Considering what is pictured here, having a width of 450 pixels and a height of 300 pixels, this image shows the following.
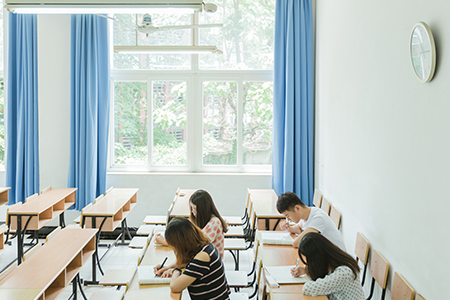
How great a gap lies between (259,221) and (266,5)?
3253mm

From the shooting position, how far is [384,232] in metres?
2.48

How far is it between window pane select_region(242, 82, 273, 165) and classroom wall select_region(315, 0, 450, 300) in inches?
55.4

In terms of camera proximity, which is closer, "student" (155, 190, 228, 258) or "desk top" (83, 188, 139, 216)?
"student" (155, 190, 228, 258)

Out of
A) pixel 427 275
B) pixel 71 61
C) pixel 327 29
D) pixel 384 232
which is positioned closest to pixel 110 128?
pixel 71 61

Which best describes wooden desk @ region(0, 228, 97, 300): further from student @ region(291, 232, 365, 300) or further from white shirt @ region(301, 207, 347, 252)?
white shirt @ region(301, 207, 347, 252)

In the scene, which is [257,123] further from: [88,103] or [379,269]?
[379,269]

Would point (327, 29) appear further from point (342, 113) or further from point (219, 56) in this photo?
point (219, 56)

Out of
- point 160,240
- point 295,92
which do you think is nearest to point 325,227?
point 160,240

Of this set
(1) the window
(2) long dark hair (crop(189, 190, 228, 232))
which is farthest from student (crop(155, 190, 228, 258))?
(1) the window

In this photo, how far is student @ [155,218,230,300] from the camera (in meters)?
1.98

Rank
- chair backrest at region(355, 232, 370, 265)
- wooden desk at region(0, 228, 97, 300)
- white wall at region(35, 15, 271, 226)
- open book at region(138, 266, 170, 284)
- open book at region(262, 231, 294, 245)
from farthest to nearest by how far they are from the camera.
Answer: white wall at region(35, 15, 271, 226), open book at region(262, 231, 294, 245), chair backrest at region(355, 232, 370, 265), open book at region(138, 266, 170, 284), wooden desk at region(0, 228, 97, 300)

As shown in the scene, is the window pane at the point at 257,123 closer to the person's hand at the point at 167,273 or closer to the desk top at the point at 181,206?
the desk top at the point at 181,206

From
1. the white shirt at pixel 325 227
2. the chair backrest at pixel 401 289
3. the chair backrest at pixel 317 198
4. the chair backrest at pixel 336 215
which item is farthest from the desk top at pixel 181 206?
the chair backrest at pixel 401 289

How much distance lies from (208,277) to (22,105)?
4233 mm
